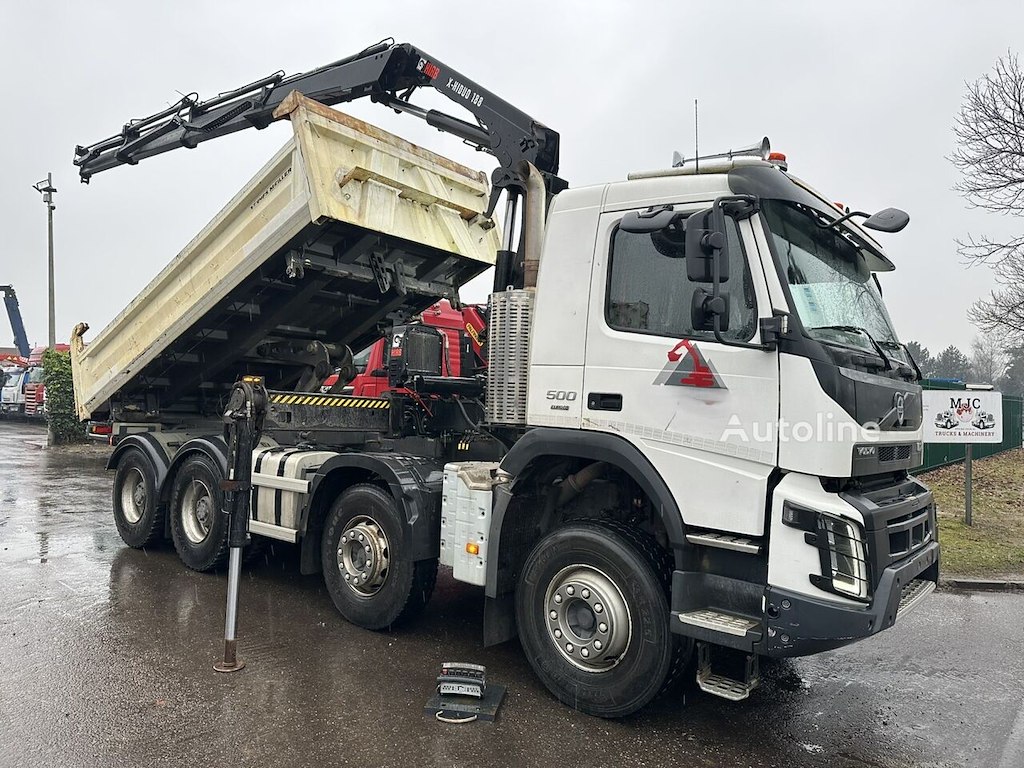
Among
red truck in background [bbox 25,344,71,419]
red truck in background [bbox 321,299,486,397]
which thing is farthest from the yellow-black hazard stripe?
red truck in background [bbox 25,344,71,419]

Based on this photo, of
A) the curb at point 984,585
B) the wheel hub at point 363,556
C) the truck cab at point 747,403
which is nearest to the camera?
the truck cab at point 747,403

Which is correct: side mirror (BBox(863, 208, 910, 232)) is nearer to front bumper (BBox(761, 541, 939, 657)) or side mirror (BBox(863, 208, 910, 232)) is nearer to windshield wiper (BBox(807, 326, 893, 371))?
windshield wiper (BBox(807, 326, 893, 371))

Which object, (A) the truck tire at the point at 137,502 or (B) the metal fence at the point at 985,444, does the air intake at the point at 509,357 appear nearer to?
(A) the truck tire at the point at 137,502

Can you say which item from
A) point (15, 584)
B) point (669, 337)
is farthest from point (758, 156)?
point (15, 584)

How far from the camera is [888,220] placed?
12.5ft

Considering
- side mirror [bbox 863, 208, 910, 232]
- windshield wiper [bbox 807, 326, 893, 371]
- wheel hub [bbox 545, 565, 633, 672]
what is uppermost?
side mirror [bbox 863, 208, 910, 232]

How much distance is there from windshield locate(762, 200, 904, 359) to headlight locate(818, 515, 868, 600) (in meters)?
0.90

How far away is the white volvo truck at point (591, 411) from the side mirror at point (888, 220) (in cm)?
1

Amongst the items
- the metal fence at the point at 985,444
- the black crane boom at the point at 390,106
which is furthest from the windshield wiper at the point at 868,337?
the metal fence at the point at 985,444

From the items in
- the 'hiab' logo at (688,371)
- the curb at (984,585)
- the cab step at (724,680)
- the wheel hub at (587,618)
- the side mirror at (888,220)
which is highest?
the side mirror at (888,220)

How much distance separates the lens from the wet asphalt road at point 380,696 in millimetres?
3607

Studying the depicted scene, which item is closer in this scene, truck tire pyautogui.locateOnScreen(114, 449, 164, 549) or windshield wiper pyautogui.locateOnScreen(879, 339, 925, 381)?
windshield wiper pyautogui.locateOnScreen(879, 339, 925, 381)

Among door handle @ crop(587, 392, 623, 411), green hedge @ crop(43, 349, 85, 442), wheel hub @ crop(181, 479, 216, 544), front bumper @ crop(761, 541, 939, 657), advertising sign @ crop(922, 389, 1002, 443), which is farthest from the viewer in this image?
green hedge @ crop(43, 349, 85, 442)

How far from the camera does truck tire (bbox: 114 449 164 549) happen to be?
734cm
